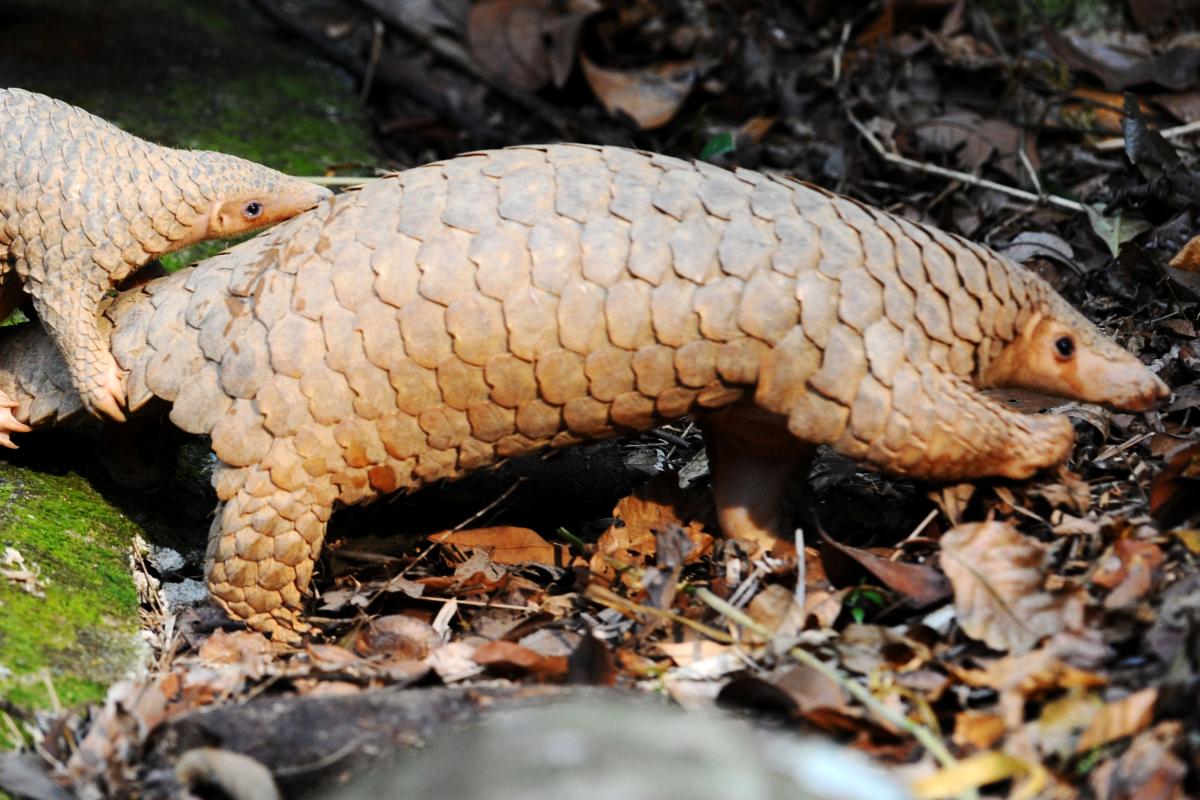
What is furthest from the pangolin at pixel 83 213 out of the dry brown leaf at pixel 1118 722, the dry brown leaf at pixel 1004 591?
the dry brown leaf at pixel 1118 722

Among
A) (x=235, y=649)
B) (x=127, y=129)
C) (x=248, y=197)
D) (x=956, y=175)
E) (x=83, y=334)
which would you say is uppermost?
(x=248, y=197)

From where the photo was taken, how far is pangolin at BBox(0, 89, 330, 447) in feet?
11.3

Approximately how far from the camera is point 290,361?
319cm

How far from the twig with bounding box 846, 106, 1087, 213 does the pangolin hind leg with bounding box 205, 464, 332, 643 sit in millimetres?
3118

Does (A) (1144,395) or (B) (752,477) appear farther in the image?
(B) (752,477)

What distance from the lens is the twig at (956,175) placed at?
16.3ft

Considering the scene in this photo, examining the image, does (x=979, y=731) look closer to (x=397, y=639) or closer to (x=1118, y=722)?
(x=1118, y=722)

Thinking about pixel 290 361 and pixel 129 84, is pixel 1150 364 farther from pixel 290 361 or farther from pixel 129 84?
pixel 129 84

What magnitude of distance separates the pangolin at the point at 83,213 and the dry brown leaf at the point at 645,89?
120 inches

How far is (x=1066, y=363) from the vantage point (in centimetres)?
344

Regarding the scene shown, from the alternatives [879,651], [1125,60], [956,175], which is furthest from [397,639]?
[1125,60]

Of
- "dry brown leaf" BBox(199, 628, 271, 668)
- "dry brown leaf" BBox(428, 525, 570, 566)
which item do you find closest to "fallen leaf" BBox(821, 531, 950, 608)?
"dry brown leaf" BBox(428, 525, 570, 566)

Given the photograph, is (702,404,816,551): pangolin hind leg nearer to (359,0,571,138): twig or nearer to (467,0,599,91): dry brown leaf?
(359,0,571,138): twig

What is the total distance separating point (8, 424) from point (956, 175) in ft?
12.0
